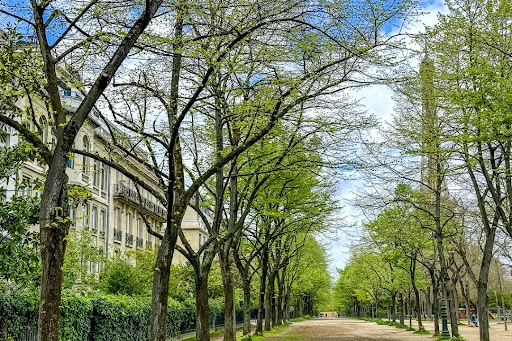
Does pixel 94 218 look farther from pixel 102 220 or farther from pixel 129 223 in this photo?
pixel 129 223

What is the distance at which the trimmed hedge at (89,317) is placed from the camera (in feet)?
44.5

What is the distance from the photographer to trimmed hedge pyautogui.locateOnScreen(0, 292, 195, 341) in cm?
1358

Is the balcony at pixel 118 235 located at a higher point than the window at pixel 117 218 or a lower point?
lower

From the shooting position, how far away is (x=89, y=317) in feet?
58.8

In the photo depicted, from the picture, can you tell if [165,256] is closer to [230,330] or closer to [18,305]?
[18,305]

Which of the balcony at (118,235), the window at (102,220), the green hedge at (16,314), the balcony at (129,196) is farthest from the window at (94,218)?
the green hedge at (16,314)

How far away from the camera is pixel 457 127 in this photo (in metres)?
17.9

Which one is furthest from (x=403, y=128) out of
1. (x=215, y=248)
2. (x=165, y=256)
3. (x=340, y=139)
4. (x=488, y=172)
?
(x=165, y=256)

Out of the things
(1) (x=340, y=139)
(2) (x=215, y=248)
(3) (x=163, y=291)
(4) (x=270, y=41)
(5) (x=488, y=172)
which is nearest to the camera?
(3) (x=163, y=291)

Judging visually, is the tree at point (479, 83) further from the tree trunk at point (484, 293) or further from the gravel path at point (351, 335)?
the gravel path at point (351, 335)

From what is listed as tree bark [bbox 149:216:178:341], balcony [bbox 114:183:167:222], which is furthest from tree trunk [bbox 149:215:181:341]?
balcony [bbox 114:183:167:222]

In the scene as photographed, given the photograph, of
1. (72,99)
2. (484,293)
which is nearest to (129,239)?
(72,99)

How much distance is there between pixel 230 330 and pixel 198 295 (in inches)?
158

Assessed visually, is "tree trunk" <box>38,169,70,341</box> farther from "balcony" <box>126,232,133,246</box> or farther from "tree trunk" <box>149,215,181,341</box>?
"balcony" <box>126,232,133,246</box>
